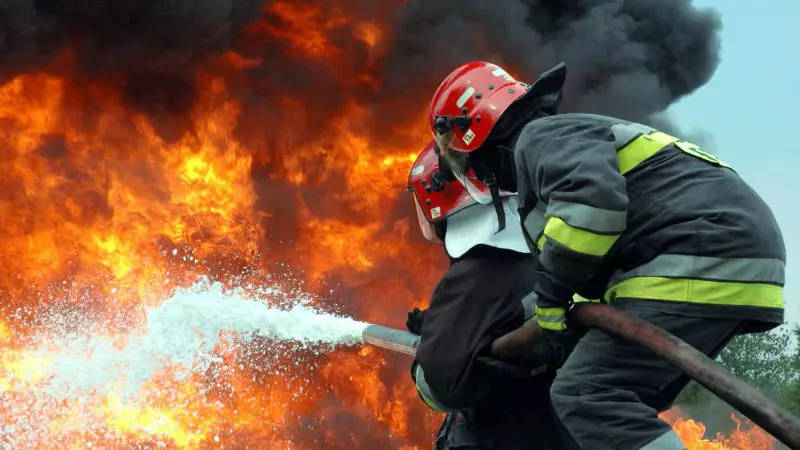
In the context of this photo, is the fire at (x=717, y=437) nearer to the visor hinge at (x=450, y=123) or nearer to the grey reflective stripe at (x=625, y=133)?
the visor hinge at (x=450, y=123)

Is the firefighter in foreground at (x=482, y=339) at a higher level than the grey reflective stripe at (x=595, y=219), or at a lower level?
lower

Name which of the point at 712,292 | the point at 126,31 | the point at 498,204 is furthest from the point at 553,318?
the point at 126,31

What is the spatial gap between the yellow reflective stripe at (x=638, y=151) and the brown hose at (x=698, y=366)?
509 mm

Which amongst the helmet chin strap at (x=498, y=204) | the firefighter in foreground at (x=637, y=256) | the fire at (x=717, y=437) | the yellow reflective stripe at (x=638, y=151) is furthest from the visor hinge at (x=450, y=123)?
the fire at (x=717, y=437)

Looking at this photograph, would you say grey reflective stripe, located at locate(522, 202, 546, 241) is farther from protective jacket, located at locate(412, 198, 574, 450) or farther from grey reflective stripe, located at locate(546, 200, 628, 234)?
protective jacket, located at locate(412, 198, 574, 450)

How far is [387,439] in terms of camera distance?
368 inches

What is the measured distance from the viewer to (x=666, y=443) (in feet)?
8.71

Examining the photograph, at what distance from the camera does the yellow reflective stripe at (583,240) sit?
2646 mm

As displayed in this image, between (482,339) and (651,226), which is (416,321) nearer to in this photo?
(482,339)

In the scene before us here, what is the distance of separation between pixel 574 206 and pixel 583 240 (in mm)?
116

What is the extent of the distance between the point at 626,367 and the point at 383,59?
858 centimetres

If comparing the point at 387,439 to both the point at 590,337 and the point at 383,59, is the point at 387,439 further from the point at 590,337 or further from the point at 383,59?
the point at 590,337

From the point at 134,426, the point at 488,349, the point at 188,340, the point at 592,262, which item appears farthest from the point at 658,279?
the point at 134,426

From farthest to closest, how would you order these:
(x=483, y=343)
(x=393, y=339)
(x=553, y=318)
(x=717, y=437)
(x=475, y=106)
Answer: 1. (x=717, y=437)
2. (x=393, y=339)
3. (x=475, y=106)
4. (x=483, y=343)
5. (x=553, y=318)
